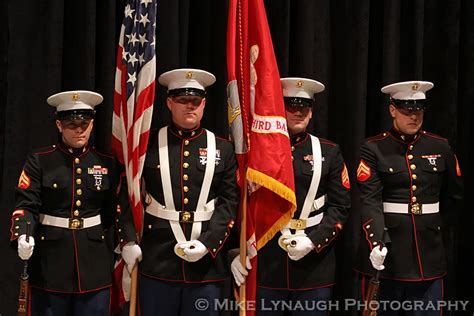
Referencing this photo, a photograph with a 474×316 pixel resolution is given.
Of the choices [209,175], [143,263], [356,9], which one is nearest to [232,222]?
[209,175]

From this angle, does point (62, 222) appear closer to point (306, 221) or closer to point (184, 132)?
point (184, 132)

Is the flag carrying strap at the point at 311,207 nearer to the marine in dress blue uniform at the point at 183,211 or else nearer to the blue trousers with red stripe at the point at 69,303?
the marine in dress blue uniform at the point at 183,211

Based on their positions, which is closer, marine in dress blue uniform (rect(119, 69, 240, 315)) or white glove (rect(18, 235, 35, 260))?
white glove (rect(18, 235, 35, 260))

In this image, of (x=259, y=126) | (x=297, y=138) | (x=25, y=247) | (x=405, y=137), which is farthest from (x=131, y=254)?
(x=405, y=137)

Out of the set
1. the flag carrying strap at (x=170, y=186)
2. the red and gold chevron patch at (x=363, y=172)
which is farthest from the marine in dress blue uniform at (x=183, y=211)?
the red and gold chevron patch at (x=363, y=172)

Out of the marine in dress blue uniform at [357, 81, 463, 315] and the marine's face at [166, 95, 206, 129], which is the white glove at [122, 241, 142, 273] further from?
the marine in dress blue uniform at [357, 81, 463, 315]

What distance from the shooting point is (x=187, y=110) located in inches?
128

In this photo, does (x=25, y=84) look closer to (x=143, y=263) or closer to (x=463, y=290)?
(x=143, y=263)

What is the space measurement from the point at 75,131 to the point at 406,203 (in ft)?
5.33

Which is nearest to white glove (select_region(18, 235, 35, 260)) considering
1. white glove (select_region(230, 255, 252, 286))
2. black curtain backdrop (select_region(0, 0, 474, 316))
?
black curtain backdrop (select_region(0, 0, 474, 316))

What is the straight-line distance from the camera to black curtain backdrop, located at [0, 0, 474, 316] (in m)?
3.74

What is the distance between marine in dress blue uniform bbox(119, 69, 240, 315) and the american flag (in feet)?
0.28

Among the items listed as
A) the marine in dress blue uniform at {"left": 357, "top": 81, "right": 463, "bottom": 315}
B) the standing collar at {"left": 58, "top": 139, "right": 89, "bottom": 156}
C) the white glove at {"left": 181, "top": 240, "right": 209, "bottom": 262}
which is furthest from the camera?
the marine in dress blue uniform at {"left": 357, "top": 81, "right": 463, "bottom": 315}

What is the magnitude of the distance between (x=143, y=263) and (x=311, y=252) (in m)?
0.79
